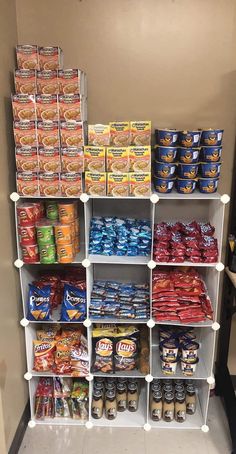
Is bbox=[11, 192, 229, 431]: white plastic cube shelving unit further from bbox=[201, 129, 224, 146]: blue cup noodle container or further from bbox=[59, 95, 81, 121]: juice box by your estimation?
bbox=[59, 95, 81, 121]: juice box

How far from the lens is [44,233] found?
2.00 meters

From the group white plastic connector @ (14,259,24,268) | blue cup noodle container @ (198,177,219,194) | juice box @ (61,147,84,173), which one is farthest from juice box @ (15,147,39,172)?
blue cup noodle container @ (198,177,219,194)

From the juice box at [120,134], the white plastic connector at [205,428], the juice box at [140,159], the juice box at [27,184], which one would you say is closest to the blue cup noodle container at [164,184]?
the juice box at [140,159]

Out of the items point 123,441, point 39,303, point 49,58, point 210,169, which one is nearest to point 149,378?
point 123,441

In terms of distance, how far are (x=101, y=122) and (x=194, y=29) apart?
2.27 feet

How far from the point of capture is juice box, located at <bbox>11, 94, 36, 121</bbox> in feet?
6.16

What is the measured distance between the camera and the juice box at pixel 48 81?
1.93 metres

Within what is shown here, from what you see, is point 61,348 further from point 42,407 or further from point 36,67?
point 36,67

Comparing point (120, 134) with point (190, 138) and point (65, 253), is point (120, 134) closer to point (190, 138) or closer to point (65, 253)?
point (190, 138)

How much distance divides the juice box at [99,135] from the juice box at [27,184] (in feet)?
1.10

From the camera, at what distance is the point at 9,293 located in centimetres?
203

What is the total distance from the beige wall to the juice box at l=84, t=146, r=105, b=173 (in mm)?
397

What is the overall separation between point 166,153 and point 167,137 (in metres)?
0.08

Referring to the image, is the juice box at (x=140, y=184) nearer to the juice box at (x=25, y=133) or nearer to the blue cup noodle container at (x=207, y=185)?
the blue cup noodle container at (x=207, y=185)
